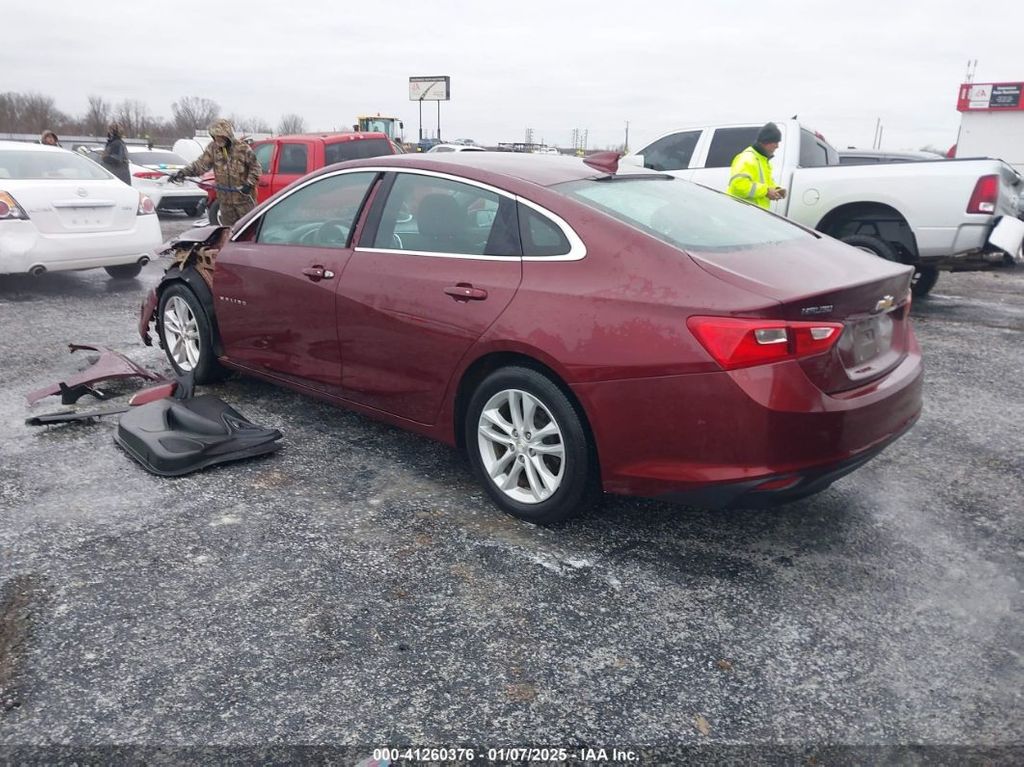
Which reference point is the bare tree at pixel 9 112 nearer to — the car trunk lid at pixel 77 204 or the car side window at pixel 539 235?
the car trunk lid at pixel 77 204

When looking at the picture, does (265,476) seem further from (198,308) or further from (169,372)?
(169,372)

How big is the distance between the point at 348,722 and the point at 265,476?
6.02ft

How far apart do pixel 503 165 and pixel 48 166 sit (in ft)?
21.9

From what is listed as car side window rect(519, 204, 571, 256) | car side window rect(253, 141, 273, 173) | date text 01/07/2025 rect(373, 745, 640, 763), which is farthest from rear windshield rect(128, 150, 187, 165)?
date text 01/07/2025 rect(373, 745, 640, 763)

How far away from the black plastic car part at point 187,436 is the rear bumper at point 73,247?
14.2 ft

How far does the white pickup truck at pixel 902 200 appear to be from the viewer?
7125 mm

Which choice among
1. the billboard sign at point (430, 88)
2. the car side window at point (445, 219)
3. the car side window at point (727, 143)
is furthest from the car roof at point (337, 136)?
the billboard sign at point (430, 88)

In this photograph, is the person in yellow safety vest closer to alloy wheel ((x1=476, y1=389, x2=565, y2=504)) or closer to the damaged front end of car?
the damaged front end of car

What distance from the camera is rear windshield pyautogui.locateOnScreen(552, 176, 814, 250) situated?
3166mm

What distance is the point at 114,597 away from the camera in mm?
2752

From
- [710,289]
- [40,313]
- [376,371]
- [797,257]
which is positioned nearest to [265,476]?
[376,371]

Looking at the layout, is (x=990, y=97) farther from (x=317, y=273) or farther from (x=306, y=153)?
(x=317, y=273)

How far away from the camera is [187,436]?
3.90 metres

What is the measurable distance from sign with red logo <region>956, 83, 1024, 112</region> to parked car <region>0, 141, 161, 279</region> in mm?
24448
